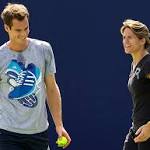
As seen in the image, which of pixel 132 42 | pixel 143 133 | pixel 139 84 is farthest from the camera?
pixel 132 42

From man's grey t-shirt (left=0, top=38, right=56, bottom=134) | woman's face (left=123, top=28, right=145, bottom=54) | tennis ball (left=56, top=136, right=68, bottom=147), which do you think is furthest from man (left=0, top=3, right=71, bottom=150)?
woman's face (left=123, top=28, right=145, bottom=54)

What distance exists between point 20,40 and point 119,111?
2.25 m

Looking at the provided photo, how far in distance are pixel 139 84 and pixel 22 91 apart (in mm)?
817

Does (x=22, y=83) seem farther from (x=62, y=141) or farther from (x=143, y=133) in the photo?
(x=143, y=133)

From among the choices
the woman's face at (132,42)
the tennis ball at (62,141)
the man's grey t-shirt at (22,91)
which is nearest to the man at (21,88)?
the man's grey t-shirt at (22,91)

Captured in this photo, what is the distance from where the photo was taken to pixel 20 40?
3.62m

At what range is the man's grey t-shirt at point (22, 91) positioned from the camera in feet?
11.9

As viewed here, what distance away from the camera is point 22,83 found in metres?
3.65

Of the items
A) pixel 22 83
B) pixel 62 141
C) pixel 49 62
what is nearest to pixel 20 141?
pixel 62 141

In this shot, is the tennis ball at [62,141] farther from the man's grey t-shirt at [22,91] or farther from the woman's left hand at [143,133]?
the woman's left hand at [143,133]

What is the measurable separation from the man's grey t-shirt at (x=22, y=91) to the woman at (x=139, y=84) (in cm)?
66

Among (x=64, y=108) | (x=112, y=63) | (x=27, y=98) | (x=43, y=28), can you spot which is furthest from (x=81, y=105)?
(x=27, y=98)

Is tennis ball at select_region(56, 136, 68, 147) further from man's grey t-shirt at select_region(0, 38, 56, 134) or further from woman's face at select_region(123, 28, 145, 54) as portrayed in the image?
woman's face at select_region(123, 28, 145, 54)

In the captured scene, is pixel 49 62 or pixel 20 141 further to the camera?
pixel 49 62
